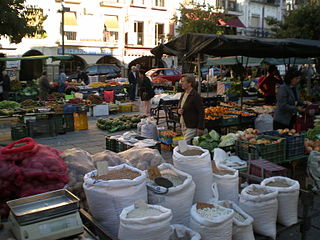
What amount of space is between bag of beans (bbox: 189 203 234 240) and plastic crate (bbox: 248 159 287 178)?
170 centimetres

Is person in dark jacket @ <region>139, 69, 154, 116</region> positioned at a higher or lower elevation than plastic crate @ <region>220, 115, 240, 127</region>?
higher

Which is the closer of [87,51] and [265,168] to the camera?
[265,168]

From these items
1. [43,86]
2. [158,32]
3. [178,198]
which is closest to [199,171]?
[178,198]

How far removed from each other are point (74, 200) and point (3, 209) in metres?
0.78

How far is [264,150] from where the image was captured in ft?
17.1

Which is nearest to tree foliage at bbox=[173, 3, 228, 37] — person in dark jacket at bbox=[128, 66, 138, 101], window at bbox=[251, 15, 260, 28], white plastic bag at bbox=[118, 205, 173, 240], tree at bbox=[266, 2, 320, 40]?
tree at bbox=[266, 2, 320, 40]

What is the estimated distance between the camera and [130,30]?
32875 millimetres

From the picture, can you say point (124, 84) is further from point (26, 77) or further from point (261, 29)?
point (261, 29)

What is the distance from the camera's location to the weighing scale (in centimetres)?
209

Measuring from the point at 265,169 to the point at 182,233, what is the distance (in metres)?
2.06

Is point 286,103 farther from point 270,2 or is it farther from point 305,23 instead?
point 270,2

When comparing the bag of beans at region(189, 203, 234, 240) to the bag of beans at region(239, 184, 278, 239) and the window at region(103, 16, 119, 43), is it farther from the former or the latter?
the window at region(103, 16, 119, 43)

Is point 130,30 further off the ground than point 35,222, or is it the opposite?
point 130,30

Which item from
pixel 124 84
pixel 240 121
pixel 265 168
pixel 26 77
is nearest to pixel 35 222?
pixel 265 168
